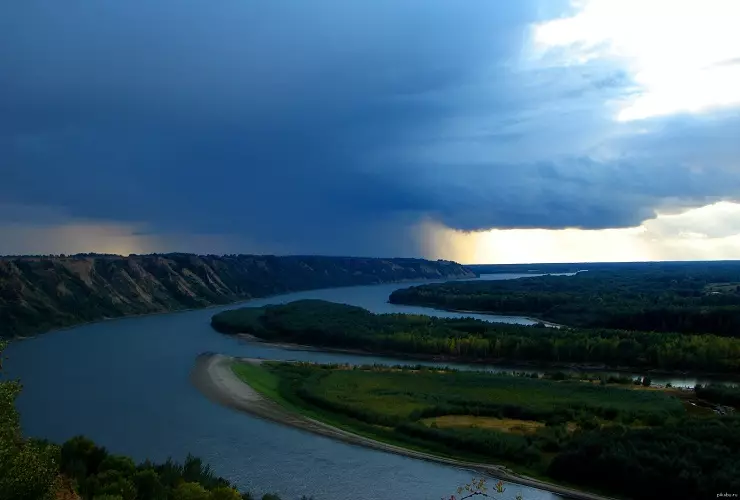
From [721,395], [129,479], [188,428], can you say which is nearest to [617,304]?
[721,395]

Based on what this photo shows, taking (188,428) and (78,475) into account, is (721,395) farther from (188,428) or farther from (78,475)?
(78,475)

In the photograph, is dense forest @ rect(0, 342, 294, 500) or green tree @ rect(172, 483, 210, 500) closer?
dense forest @ rect(0, 342, 294, 500)

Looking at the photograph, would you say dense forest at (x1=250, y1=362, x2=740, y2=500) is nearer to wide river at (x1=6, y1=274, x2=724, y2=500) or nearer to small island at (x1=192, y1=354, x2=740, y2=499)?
small island at (x1=192, y1=354, x2=740, y2=499)

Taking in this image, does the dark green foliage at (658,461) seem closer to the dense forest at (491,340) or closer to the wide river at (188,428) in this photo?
the wide river at (188,428)

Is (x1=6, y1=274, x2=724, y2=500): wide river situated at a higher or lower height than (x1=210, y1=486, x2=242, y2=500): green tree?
lower

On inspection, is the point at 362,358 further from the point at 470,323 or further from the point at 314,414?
the point at 314,414

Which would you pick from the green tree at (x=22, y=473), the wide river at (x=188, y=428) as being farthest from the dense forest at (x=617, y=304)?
the green tree at (x=22, y=473)

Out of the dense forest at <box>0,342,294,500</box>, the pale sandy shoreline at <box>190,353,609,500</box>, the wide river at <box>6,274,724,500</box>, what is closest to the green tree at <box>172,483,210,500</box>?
the dense forest at <box>0,342,294,500</box>

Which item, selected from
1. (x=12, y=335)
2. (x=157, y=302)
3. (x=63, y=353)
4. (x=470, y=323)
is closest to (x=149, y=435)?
(x=63, y=353)
